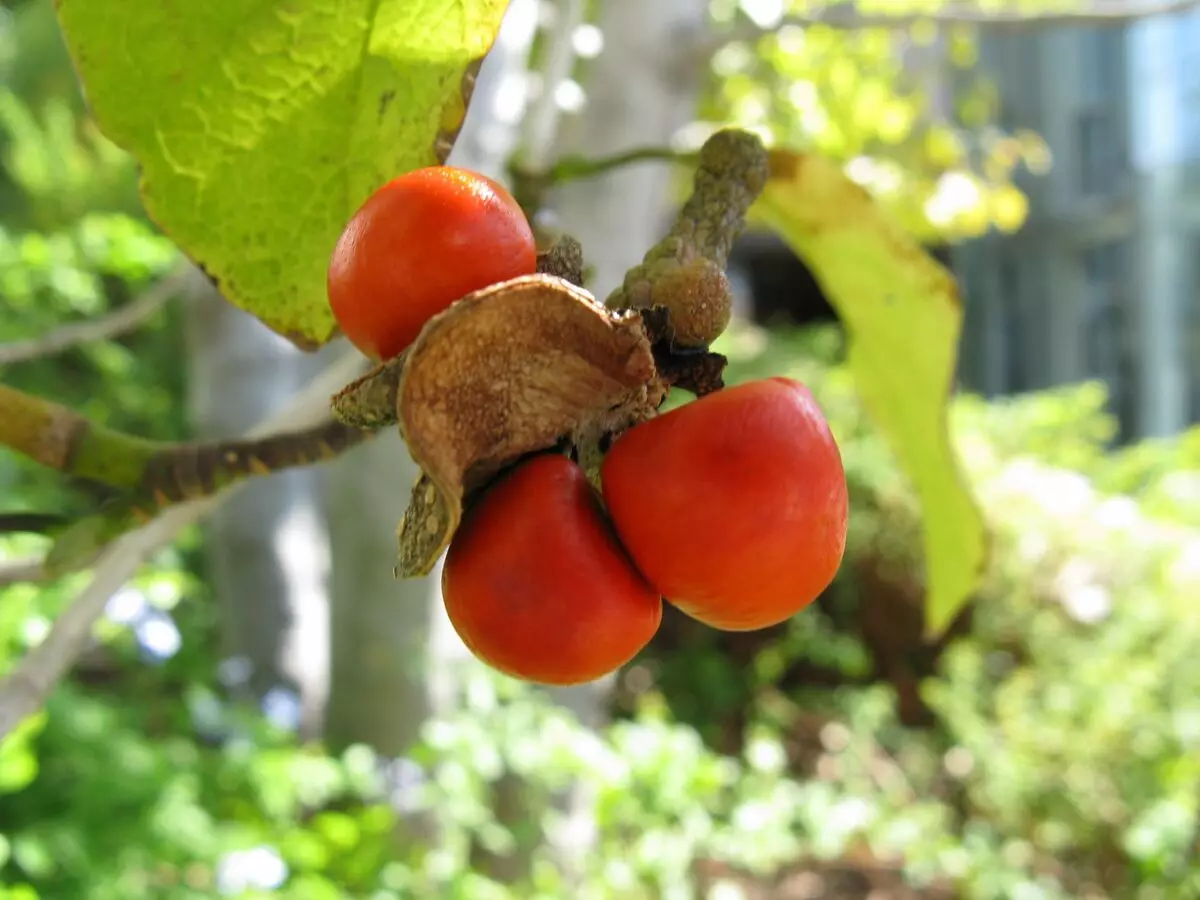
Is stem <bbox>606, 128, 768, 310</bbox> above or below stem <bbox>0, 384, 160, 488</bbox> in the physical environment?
above

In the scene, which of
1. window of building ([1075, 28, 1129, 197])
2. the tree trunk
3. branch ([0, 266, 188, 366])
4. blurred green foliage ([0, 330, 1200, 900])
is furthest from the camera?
window of building ([1075, 28, 1129, 197])

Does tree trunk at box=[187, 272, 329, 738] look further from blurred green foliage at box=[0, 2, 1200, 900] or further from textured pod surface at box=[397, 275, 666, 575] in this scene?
textured pod surface at box=[397, 275, 666, 575]

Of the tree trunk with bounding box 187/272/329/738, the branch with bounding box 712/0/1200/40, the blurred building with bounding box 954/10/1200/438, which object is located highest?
the branch with bounding box 712/0/1200/40

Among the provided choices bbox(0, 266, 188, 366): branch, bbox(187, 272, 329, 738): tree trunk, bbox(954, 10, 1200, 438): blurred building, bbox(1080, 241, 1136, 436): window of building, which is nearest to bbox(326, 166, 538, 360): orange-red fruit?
bbox(0, 266, 188, 366): branch

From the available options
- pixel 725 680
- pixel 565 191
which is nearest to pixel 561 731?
pixel 565 191

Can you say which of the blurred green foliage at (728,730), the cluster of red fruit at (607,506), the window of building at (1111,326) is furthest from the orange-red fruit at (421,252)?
the window of building at (1111,326)

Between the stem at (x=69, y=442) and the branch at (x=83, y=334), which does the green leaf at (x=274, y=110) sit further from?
the branch at (x=83, y=334)
